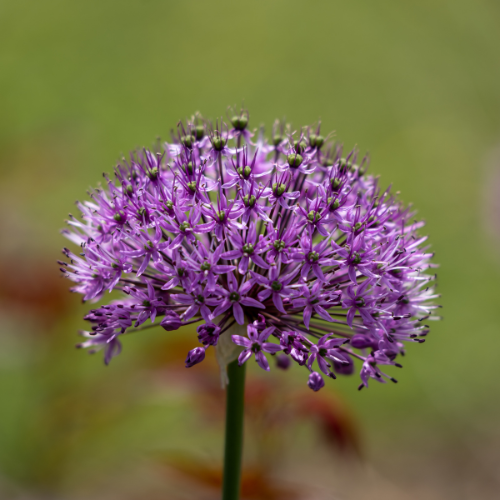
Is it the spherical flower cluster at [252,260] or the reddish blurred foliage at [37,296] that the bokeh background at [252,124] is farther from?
the spherical flower cluster at [252,260]

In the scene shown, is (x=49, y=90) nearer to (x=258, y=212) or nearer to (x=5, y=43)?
(x=5, y=43)

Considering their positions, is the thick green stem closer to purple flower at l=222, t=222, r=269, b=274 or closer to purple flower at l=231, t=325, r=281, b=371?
purple flower at l=231, t=325, r=281, b=371

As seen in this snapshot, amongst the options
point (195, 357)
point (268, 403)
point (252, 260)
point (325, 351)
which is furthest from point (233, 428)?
point (268, 403)

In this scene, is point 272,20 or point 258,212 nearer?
point 258,212

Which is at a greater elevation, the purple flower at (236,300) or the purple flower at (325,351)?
the purple flower at (236,300)

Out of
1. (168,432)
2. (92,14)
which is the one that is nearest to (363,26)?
(92,14)

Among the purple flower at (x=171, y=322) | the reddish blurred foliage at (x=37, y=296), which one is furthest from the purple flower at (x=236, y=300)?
the reddish blurred foliage at (x=37, y=296)
